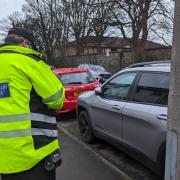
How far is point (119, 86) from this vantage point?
571cm

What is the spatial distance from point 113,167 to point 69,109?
14.8ft

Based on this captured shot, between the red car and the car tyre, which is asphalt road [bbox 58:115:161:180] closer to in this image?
the car tyre

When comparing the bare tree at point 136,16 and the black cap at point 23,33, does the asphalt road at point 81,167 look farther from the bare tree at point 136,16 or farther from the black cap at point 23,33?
the bare tree at point 136,16

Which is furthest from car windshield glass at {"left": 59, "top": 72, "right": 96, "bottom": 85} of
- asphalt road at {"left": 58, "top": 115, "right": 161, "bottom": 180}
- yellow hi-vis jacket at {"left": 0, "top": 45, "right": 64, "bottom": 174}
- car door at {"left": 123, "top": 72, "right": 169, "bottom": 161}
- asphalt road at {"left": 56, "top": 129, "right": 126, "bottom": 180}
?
yellow hi-vis jacket at {"left": 0, "top": 45, "right": 64, "bottom": 174}

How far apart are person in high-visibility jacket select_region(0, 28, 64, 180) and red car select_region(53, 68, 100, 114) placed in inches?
266

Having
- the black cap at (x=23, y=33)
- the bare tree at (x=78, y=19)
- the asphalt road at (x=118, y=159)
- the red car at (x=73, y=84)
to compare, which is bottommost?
the asphalt road at (x=118, y=159)

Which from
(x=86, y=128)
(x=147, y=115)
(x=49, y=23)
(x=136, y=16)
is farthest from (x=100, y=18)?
(x=147, y=115)

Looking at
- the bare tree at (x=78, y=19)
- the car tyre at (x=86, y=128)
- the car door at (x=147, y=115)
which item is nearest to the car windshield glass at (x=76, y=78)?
the car tyre at (x=86, y=128)

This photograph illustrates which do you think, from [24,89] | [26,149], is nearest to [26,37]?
[24,89]

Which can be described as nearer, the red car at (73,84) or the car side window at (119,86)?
the car side window at (119,86)

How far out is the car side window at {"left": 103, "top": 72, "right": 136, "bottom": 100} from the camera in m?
5.33

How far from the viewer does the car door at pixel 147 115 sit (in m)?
4.20

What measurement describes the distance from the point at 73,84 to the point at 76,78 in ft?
1.23

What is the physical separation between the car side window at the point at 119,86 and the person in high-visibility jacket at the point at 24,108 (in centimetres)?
268
